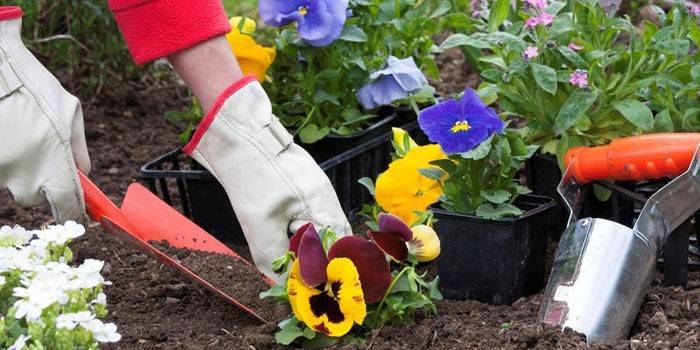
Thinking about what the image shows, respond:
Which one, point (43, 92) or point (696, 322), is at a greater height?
point (43, 92)

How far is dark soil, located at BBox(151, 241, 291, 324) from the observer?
2.21 metres


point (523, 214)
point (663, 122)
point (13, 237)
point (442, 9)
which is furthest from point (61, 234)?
point (442, 9)

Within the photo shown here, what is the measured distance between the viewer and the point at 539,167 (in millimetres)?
2646

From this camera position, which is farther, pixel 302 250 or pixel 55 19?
pixel 55 19

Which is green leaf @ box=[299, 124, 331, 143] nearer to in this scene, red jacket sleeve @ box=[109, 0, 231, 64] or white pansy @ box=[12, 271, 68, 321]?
red jacket sleeve @ box=[109, 0, 231, 64]

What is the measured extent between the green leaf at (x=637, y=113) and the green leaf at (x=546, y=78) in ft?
0.52

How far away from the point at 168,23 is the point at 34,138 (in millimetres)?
350

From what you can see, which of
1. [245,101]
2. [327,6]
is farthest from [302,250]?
[327,6]

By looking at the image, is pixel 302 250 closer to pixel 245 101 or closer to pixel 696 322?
pixel 245 101

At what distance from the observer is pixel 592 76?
8.00 feet

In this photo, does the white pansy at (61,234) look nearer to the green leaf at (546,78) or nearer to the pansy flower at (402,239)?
the pansy flower at (402,239)

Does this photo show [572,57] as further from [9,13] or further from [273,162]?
[9,13]

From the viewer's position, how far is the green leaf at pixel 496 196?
7.36 feet

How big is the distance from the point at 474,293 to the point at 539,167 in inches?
17.5
